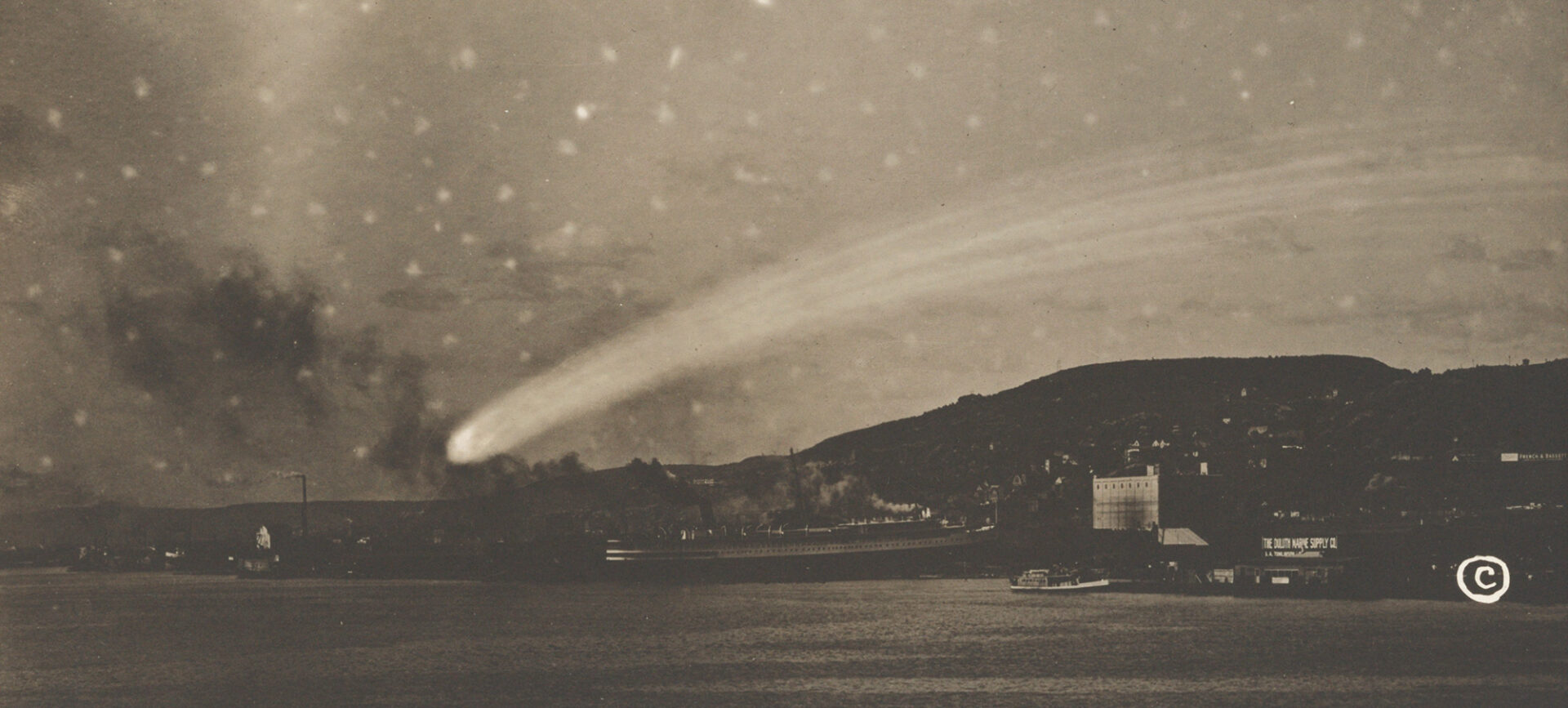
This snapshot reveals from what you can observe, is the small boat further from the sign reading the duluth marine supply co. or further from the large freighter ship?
the large freighter ship

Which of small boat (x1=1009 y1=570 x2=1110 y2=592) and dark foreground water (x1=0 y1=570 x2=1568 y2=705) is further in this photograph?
small boat (x1=1009 y1=570 x2=1110 y2=592)

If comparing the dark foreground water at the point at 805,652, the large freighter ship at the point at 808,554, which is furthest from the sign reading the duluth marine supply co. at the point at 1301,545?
the large freighter ship at the point at 808,554

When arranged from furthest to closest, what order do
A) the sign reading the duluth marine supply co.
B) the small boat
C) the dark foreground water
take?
the sign reading the duluth marine supply co.
the small boat
the dark foreground water

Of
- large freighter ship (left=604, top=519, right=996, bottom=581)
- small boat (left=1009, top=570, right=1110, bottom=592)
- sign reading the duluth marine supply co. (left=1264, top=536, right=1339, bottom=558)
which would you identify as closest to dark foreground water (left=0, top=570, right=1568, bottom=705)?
small boat (left=1009, top=570, right=1110, bottom=592)

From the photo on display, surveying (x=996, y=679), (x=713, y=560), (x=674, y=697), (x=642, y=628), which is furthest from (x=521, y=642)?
(x=713, y=560)

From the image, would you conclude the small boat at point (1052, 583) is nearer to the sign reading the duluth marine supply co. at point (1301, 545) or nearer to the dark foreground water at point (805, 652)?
the dark foreground water at point (805, 652)

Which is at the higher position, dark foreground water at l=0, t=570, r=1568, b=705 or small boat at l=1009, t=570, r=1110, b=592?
dark foreground water at l=0, t=570, r=1568, b=705

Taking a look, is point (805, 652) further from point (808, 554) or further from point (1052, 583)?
point (808, 554)

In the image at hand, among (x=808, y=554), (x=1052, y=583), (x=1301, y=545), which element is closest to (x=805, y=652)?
A: (x=1052, y=583)
